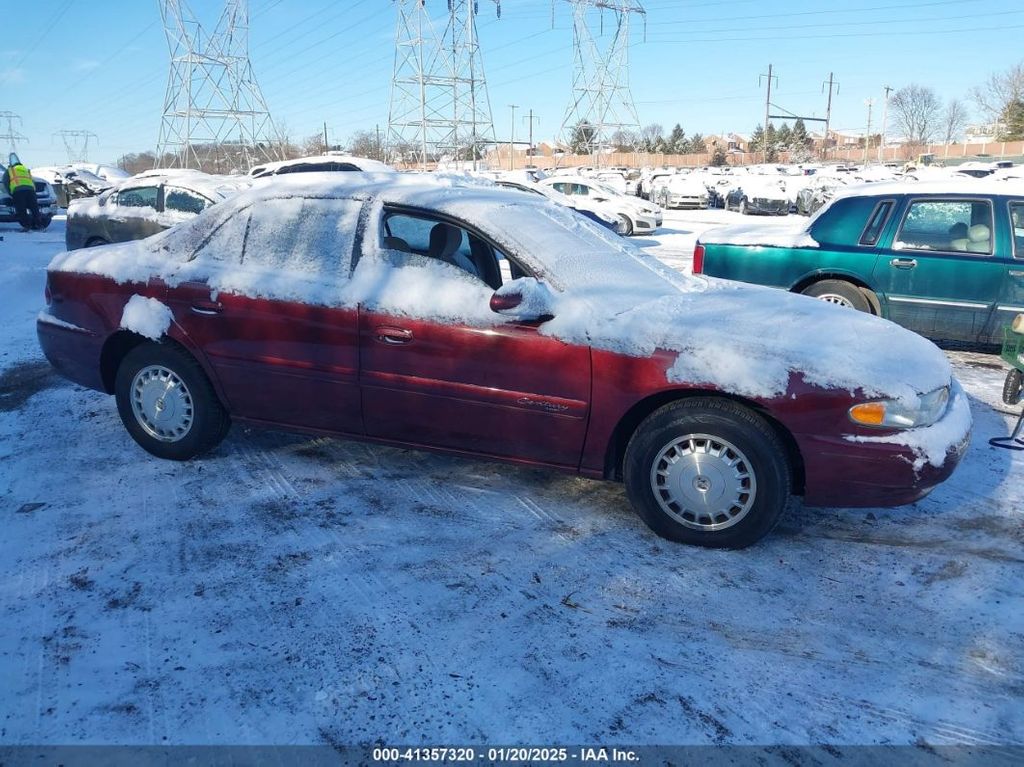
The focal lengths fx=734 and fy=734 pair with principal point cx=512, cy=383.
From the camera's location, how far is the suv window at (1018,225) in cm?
608

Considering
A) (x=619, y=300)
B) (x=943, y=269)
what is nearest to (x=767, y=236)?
(x=943, y=269)

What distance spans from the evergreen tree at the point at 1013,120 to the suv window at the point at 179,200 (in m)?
70.9

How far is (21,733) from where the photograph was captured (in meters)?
2.19

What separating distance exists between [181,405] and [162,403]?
13 cm

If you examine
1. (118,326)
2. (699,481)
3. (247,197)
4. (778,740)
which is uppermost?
(247,197)

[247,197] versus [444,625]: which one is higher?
[247,197]

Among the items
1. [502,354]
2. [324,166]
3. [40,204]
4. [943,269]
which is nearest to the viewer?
[502,354]

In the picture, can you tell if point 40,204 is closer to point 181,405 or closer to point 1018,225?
point 181,405

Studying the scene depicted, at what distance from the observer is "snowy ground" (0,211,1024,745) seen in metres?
2.28

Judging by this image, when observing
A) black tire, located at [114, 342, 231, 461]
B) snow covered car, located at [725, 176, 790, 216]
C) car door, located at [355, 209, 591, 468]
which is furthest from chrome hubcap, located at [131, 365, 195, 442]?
snow covered car, located at [725, 176, 790, 216]

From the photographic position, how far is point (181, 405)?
411cm

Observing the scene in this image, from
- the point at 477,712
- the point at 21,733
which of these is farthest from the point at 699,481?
the point at 21,733

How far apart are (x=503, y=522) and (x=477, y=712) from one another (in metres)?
1.28

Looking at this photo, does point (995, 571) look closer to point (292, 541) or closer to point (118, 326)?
point (292, 541)
